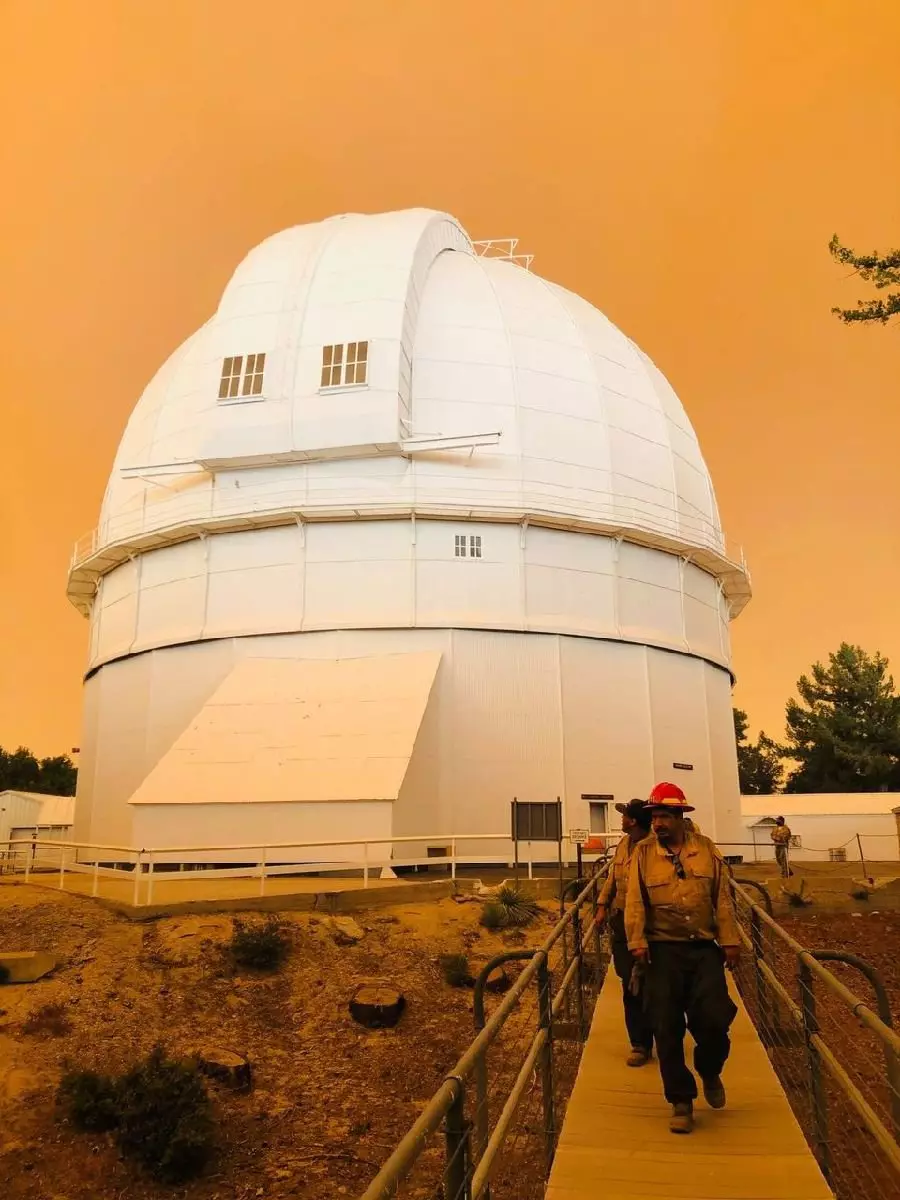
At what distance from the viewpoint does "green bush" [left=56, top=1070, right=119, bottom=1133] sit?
812 cm

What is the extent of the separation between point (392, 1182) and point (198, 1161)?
6.48 m

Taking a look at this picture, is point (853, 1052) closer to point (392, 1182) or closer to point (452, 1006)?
point (452, 1006)

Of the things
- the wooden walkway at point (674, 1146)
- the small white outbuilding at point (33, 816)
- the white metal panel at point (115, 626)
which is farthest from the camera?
the small white outbuilding at point (33, 816)

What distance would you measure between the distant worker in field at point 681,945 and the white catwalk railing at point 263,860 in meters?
7.26

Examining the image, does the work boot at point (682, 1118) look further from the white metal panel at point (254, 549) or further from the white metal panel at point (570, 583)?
the white metal panel at point (254, 549)

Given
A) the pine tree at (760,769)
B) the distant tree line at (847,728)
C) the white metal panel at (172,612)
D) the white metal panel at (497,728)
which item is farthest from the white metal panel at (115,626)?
the pine tree at (760,769)

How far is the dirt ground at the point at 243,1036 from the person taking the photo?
7.84 metres

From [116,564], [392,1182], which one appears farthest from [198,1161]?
[116,564]

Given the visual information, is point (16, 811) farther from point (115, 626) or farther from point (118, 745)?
point (118, 745)

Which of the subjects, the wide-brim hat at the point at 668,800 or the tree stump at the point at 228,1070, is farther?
the tree stump at the point at 228,1070

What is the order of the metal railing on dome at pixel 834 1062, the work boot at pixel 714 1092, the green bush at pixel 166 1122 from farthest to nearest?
the green bush at pixel 166 1122
the work boot at pixel 714 1092
the metal railing on dome at pixel 834 1062

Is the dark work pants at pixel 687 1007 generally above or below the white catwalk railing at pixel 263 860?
below

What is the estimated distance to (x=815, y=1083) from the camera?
5484 millimetres

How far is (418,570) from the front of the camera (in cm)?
2139
